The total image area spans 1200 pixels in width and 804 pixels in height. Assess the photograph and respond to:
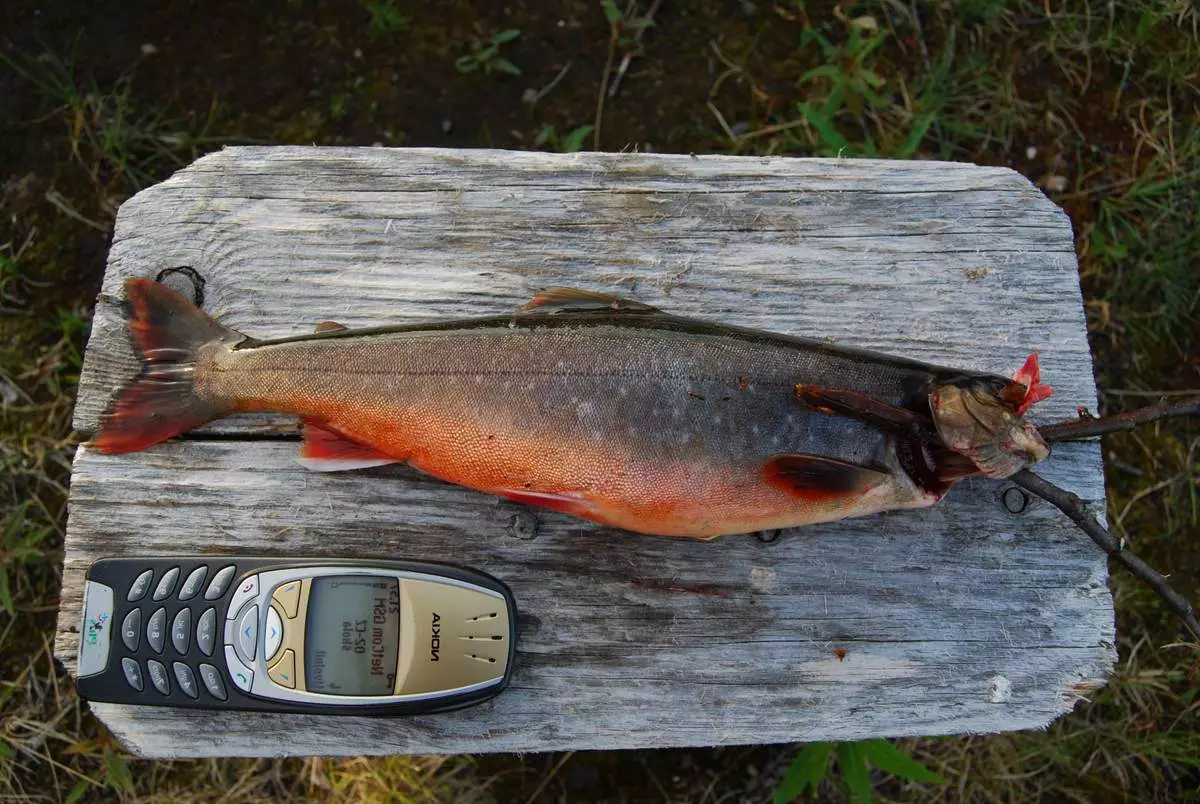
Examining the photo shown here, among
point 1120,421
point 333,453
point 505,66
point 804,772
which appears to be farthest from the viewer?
point 505,66

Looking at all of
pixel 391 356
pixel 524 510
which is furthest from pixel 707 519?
pixel 391 356

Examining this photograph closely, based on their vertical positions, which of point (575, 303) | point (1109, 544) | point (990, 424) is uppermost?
point (575, 303)

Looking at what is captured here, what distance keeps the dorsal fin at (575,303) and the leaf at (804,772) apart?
5.34 feet

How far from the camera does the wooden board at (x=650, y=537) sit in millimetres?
2109

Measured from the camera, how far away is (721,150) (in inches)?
137

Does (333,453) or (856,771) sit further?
(856,771)

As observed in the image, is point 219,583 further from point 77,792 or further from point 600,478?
point 77,792

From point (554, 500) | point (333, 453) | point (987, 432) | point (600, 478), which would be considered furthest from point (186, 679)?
point (987, 432)

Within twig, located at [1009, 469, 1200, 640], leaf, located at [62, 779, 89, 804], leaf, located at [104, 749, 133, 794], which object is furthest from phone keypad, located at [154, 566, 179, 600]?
twig, located at [1009, 469, 1200, 640]

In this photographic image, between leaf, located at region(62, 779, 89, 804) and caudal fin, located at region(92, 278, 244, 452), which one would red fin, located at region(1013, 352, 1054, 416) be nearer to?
caudal fin, located at region(92, 278, 244, 452)

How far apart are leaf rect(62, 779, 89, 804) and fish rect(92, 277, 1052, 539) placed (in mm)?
1622

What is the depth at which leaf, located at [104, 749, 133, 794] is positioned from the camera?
2785 mm

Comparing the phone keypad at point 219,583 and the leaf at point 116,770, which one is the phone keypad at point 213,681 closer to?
the phone keypad at point 219,583

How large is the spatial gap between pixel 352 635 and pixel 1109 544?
1.96 meters
